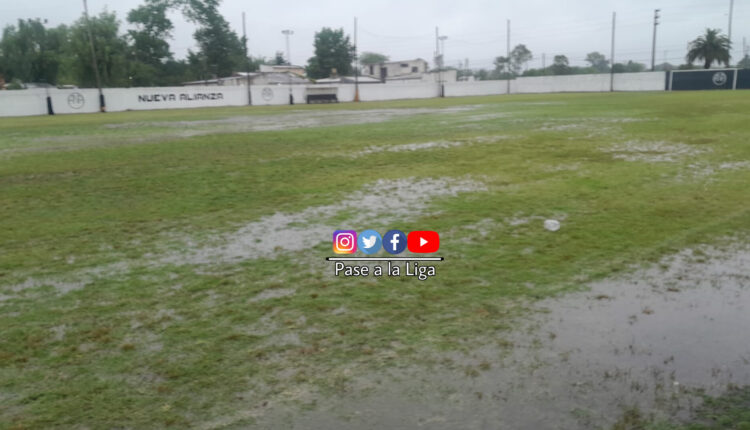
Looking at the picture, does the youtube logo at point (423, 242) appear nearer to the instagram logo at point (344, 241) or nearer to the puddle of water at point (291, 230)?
the instagram logo at point (344, 241)

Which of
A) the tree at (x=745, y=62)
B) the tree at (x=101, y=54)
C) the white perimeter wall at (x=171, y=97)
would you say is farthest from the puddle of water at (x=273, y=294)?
the tree at (x=745, y=62)

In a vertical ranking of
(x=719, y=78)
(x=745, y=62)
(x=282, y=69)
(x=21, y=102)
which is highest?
(x=282, y=69)

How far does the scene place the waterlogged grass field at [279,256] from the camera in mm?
3609

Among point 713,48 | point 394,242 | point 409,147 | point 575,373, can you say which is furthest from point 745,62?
point 575,373

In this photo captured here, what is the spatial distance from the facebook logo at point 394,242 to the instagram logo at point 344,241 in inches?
14.0

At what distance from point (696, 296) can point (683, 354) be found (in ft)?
4.10

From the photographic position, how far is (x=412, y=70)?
110 meters

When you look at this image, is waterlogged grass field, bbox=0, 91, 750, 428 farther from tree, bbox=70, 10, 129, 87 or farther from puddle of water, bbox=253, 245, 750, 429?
tree, bbox=70, 10, 129, 87

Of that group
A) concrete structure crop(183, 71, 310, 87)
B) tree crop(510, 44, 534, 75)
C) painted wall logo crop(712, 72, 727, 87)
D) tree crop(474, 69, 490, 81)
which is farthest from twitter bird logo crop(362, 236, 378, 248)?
tree crop(510, 44, 534, 75)

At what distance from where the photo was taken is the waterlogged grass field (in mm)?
3609

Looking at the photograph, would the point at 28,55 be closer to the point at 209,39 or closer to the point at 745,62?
the point at 209,39

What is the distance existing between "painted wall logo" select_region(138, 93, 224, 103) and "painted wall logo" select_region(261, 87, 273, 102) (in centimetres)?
371

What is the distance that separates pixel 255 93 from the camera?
51.9 meters

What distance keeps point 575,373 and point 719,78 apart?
5617cm
